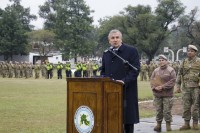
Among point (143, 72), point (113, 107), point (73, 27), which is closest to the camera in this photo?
point (113, 107)

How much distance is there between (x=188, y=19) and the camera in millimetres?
70562

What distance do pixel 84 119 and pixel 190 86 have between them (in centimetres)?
449

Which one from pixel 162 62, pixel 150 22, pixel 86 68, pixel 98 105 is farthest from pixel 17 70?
pixel 98 105

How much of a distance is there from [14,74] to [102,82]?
38447 millimetres

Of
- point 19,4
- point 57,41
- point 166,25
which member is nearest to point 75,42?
point 57,41

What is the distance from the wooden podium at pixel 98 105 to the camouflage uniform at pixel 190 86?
14.2 ft

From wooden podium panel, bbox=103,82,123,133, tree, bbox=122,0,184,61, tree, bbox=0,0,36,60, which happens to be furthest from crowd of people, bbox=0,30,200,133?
tree, bbox=0,0,36,60

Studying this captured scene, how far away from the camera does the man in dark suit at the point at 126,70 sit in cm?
595

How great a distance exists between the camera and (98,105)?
18.1 ft

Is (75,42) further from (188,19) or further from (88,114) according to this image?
(88,114)

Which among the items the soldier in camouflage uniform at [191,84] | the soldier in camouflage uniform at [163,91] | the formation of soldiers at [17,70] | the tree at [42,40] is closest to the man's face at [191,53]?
the soldier in camouflage uniform at [191,84]

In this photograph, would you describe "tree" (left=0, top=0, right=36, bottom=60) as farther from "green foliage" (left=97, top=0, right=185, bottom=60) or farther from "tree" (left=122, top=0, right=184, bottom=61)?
"tree" (left=122, top=0, right=184, bottom=61)

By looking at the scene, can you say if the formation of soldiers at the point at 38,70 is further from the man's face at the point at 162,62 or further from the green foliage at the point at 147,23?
the green foliage at the point at 147,23

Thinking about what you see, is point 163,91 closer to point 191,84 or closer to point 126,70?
point 191,84
